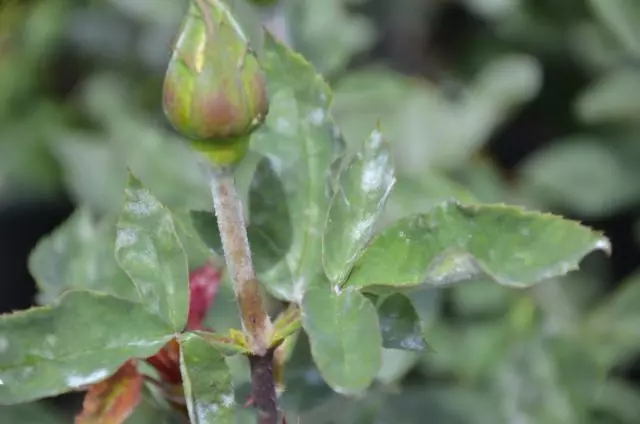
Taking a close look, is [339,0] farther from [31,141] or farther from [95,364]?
[95,364]

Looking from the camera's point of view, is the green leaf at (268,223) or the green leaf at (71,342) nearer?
the green leaf at (71,342)

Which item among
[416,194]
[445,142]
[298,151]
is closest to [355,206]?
[298,151]

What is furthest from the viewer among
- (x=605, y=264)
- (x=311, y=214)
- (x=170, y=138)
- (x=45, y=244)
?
(x=605, y=264)

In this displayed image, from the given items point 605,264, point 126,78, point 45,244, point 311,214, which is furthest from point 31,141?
point 311,214

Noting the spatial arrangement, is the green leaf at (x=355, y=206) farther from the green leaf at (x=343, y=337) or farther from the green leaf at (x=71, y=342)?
the green leaf at (x=71, y=342)

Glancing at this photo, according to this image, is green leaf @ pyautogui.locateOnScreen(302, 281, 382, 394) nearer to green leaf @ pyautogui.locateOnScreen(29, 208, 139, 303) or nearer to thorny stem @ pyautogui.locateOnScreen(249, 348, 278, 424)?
thorny stem @ pyautogui.locateOnScreen(249, 348, 278, 424)

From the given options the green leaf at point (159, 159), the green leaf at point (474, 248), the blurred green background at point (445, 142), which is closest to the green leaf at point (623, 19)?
the blurred green background at point (445, 142)

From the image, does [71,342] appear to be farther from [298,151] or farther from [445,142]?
[445,142]
